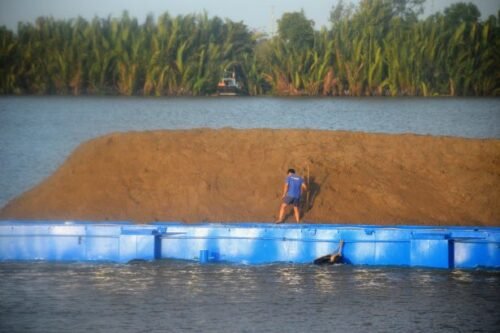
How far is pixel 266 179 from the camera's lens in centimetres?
2536

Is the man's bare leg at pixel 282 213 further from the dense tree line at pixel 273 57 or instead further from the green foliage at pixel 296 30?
the green foliage at pixel 296 30

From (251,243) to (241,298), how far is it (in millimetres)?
2721

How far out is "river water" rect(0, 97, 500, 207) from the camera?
44.6m

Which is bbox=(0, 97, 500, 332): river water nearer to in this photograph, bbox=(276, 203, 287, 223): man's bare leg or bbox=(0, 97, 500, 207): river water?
bbox=(276, 203, 287, 223): man's bare leg

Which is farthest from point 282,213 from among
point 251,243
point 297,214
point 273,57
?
point 273,57

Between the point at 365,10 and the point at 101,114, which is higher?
the point at 365,10

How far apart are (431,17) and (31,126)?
35.2 metres

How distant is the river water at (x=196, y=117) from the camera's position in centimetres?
4459

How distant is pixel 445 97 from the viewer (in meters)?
75.2

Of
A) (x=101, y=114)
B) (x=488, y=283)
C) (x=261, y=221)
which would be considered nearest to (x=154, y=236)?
(x=261, y=221)

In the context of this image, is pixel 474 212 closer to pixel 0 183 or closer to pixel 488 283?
pixel 488 283

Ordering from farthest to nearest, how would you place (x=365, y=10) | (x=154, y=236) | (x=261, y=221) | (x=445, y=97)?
(x=365, y=10) → (x=445, y=97) → (x=261, y=221) → (x=154, y=236)

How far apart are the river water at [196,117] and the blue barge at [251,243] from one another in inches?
487

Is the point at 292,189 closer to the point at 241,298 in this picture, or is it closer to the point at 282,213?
the point at 282,213
